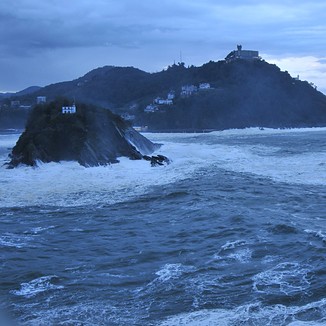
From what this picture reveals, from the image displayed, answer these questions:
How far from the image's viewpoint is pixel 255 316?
23.8 feet

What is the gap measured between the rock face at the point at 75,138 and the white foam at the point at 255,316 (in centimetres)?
2076

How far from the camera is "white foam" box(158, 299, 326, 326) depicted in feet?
23.1

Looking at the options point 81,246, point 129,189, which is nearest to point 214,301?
point 81,246

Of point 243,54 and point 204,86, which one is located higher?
point 243,54

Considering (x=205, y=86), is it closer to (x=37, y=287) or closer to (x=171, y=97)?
(x=171, y=97)

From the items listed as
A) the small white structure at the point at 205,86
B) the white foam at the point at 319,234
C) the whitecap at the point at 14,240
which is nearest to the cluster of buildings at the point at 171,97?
the small white structure at the point at 205,86

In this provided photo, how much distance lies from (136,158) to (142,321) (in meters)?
24.5

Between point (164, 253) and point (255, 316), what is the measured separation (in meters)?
3.95

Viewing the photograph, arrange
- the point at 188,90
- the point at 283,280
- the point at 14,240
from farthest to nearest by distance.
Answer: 1. the point at 188,90
2. the point at 14,240
3. the point at 283,280

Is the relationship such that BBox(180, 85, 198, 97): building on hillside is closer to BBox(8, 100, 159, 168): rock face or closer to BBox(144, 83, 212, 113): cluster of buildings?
BBox(144, 83, 212, 113): cluster of buildings

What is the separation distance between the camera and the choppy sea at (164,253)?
25.2ft

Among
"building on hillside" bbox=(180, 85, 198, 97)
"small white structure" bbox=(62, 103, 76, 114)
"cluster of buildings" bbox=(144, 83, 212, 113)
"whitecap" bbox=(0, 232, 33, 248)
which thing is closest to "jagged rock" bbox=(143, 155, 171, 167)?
"small white structure" bbox=(62, 103, 76, 114)

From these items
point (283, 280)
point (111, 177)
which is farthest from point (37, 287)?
point (111, 177)

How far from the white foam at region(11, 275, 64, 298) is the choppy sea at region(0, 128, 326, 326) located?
1.5 inches
